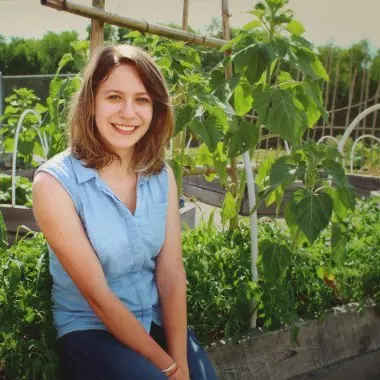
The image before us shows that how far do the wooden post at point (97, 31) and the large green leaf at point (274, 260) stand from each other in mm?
1050

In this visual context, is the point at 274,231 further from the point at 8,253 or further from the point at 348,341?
the point at 8,253

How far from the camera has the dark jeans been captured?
152cm

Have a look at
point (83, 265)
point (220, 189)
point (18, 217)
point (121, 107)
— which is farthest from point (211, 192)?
point (83, 265)

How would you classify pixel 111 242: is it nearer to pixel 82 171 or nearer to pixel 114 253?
pixel 114 253

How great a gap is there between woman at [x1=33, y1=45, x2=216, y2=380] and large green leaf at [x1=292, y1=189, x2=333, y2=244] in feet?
1.48

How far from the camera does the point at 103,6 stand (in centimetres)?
230

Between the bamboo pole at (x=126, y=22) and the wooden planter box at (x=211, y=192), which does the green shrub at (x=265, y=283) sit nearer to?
the bamboo pole at (x=126, y=22)

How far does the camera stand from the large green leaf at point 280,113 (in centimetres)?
201

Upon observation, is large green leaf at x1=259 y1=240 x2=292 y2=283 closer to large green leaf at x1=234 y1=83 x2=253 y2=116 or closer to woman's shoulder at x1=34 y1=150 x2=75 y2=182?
large green leaf at x1=234 y1=83 x2=253 y2=116

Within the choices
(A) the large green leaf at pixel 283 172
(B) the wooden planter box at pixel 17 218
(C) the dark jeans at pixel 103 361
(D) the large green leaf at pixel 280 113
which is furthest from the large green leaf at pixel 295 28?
(B) the wooden planter box at pixel 17 218

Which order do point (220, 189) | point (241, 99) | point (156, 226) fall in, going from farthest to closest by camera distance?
point (220, 189), point (241, 99), point (156, 226)

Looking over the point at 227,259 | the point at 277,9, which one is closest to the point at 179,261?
the point at 227,259

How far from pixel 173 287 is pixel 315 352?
93 centimetres

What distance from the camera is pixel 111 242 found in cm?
163
